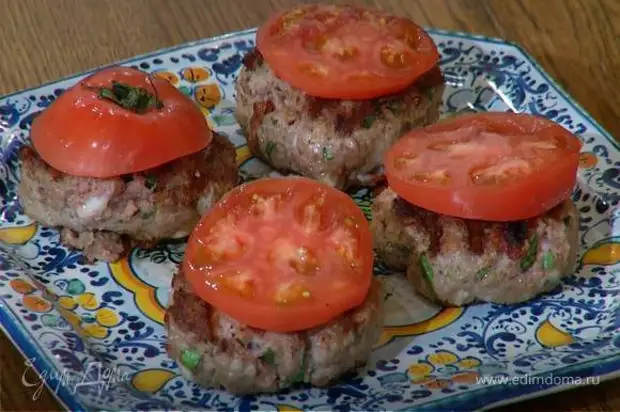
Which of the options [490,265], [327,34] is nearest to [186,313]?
[490,265]

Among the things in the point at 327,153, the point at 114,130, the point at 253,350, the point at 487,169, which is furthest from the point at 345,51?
the point at 253,350

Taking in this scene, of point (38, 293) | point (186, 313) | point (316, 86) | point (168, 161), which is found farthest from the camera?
point (316, 86)

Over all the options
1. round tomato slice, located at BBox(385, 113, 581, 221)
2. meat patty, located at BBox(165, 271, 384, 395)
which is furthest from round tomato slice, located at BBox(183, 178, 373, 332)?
round tomato slice, located at BBox(385, 113, 581, 221)

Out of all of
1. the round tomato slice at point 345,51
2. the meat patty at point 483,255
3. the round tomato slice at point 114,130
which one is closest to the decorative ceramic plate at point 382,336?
the meat patty at point 483,255

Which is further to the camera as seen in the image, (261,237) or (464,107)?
(464,107)

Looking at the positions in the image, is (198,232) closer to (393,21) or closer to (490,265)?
(490,265)

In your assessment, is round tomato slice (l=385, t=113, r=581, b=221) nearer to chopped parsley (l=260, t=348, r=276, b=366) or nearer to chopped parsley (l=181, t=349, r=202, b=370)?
chopped parsley (l=260, t=348, r=276, b=366)
